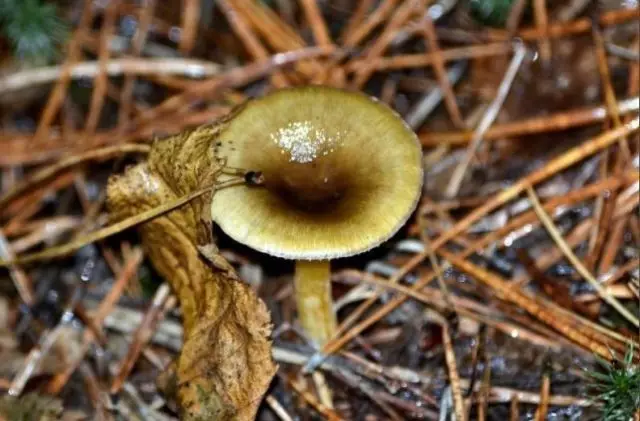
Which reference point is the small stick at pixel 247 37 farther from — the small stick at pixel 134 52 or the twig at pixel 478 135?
the twig at pixel 478 135

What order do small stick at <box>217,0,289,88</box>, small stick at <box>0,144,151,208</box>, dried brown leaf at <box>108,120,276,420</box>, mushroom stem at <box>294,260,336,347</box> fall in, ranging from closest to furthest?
1. dried brown leaf at <box>108,120,276,420</box>
2. mushroom stem at <box>294,260,336,347</box>
3. small stick at <box>0,144,151,208</box>
4. small stick at <box>217,0,289,88</box>

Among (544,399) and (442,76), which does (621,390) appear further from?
(442,76)

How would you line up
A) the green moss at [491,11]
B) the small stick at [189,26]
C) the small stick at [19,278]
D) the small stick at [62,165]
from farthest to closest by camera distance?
the small stick at [189,26] < the green moss at [491,11] < the small stick at [19,278] < the small stick at [62,165]

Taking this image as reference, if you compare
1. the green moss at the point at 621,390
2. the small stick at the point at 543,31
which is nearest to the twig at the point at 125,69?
the small stick at the point at 543,31

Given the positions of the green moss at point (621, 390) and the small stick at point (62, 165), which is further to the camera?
the small stick at point (62, 165)

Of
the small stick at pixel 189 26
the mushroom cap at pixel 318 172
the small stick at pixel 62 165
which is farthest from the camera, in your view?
the small stick at pixel 189 26

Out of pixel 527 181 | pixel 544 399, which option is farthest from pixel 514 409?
pixel 527 181

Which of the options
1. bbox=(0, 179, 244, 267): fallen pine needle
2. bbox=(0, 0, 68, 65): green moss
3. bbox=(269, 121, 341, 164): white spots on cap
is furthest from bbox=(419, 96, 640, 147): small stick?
→ bbox=(0, 0, 68, 65): green moss

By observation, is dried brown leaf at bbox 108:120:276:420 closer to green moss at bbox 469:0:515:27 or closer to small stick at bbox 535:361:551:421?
small stick at bbox 535:361:551:421
